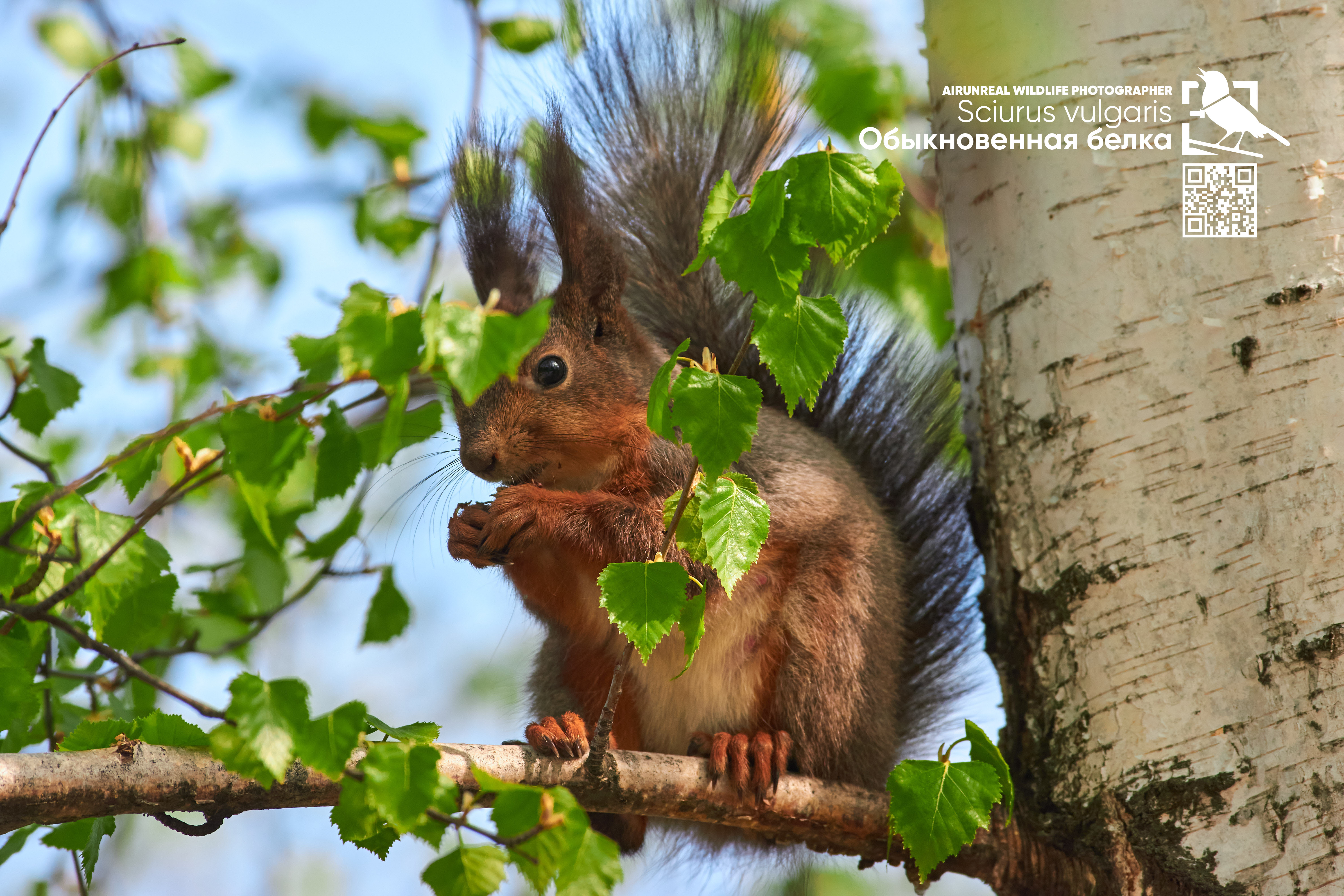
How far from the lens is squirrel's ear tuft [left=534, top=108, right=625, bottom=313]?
221cm

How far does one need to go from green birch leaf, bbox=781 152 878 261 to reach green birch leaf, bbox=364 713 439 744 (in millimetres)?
680

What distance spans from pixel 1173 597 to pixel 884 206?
888 mm

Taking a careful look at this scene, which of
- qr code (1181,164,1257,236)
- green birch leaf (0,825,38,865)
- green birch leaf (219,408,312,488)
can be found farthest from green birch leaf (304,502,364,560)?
qr code (1181,164,1257,236)

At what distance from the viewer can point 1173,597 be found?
1.65 m

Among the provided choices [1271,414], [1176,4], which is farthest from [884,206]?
[1176,4]

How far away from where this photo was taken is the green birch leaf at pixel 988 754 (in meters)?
1.39

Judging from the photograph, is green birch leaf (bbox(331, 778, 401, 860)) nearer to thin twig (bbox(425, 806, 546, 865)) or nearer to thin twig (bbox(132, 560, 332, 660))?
thin twig (bbox(425, 806, 546, 865))

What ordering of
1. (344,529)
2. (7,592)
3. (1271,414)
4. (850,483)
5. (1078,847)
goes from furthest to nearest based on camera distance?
(850,483), (344,529), (1078,847), (1271,414), (7,592)

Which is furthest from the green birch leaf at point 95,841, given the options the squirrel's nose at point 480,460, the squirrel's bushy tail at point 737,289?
the squirrel's bushy tail at point 737,289

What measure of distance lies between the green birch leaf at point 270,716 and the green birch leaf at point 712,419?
1.47 feet

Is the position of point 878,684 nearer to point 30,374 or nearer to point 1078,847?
point 1078,847

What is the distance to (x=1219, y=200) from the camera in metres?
1.68

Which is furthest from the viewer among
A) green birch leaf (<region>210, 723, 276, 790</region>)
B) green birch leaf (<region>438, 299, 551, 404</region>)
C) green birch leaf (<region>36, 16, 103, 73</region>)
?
green birch leaf (<region>36, 16, 103, 73</region>)

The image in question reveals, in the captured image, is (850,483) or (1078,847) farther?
(850,483)
